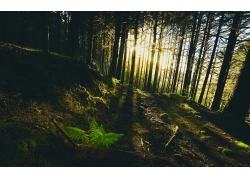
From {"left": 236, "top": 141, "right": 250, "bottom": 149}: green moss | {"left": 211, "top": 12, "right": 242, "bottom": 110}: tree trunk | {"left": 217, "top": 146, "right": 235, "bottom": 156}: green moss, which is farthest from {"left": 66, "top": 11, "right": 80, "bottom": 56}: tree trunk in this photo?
{"left": 236, "top": 141, "right": 250, "bottom": 149}: green moss

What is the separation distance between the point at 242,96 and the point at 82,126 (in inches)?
253

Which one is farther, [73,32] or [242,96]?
[73,32]

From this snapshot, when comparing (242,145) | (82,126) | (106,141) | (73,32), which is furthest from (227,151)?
(73,32)

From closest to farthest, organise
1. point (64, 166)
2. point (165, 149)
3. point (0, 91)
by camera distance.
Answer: point (64, 166), point (0, 91), point (165, 149)

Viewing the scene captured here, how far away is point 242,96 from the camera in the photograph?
7.12 meters

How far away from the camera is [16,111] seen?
3.63 meters

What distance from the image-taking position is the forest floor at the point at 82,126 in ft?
9.91

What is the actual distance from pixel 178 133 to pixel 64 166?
3.96 m

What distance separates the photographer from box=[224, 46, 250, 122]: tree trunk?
7059mm

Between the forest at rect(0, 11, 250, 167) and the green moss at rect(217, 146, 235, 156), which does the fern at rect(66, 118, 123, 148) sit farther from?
the green moss at rect(217, 146, 235, 156)

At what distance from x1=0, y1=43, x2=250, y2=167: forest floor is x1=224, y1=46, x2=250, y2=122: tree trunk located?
413 millimetres

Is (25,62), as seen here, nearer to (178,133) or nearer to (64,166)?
(64,166)

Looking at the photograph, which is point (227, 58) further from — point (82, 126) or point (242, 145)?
point (82, 126)
